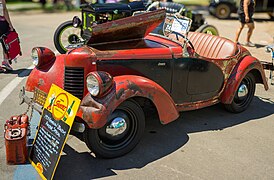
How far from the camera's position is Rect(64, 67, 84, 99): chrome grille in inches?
144

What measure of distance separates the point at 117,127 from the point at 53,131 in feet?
2.27

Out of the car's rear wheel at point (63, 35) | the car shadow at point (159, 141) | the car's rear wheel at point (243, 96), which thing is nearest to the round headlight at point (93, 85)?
the car shadow at point (159, 141)

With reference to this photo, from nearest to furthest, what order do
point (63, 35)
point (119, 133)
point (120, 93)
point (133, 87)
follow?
point (120, 93) → point (133, 87) → point (119, 133) → point (63, 35)

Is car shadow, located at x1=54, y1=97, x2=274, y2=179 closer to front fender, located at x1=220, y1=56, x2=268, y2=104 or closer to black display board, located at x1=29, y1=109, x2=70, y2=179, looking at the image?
black display board, located at x1=29, y1=109, x2=70, y2=179

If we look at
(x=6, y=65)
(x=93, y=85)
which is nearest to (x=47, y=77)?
(x=93, y=85)

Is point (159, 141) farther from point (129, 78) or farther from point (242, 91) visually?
point (242, 91)

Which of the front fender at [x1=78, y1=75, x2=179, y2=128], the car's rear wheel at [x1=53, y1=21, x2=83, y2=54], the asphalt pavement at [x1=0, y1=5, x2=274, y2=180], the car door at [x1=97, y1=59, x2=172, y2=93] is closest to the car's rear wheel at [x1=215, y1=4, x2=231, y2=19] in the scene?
the car's rear wheel at [x1=53, y1=21, x2=83, y2=54]

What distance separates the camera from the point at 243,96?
515cm

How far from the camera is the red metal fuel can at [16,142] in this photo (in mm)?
3404

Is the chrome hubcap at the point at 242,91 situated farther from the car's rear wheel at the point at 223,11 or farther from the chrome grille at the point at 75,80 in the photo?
the car's rear wheel at the point at 223,11

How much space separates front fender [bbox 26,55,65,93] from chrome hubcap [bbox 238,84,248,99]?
2604 mm

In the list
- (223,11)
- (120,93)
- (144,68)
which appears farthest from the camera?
(223,11)

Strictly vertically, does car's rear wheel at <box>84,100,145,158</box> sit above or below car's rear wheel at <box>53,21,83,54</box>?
below

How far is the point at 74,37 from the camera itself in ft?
21.7
